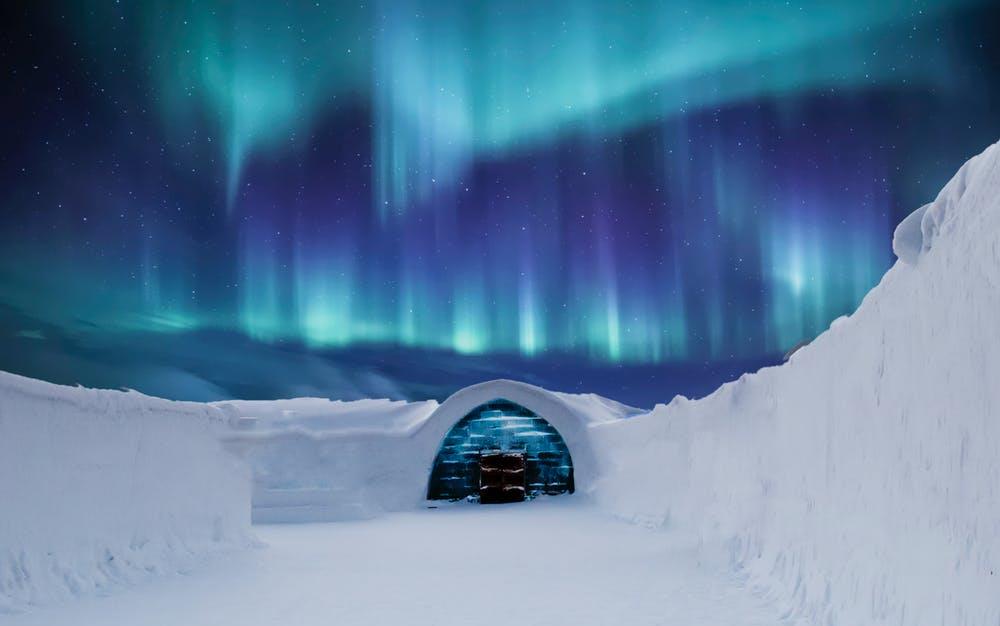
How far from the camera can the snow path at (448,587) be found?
5.77m

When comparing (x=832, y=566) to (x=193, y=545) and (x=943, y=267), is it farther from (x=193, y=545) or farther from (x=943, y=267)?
(x=193, y=545)

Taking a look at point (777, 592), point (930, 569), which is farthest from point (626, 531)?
point (930, 569)

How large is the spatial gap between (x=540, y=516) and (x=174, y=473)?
7.86 m

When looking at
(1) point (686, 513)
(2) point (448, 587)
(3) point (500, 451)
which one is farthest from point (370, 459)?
(2) point (448, 587)

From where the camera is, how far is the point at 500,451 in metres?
19.8

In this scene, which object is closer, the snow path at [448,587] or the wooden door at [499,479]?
the snow path at [448,587]

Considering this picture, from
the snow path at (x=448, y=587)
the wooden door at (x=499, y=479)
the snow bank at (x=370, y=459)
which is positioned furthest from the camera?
the wooden door at (x=499, y=479)

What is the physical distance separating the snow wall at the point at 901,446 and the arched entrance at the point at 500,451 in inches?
507

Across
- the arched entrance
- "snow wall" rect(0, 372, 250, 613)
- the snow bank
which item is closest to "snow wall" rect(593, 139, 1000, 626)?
"snow wall" rect(0, 372, 250, 613)

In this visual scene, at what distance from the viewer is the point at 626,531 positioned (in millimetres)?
12031

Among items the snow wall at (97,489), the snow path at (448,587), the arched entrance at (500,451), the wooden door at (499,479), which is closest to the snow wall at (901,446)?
the snow path at (448,587)

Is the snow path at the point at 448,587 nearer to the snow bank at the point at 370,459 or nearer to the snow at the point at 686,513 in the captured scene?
the snow at the point at 686,513

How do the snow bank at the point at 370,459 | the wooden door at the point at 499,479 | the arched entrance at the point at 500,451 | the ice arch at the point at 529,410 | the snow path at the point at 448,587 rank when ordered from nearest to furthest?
the snow path at the point at 448,587 < the snow bank at the point at 370,459 < the wooden door at the point at 499,479 < the ice arch at the point at 529,410 < the arched entrance at the point at 500,451

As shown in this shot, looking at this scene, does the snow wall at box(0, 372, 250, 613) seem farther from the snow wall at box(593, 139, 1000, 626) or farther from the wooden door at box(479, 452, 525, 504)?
the wooden door at box(479, 452, 525, 504)
